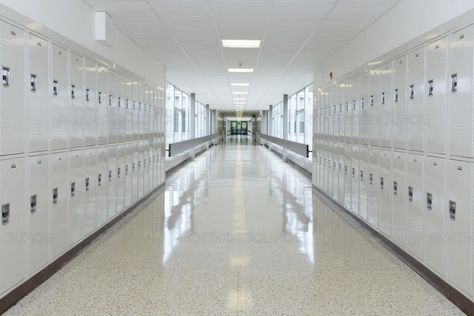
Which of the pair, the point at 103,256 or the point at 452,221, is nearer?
the point at 452,221

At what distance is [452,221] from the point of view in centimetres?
368

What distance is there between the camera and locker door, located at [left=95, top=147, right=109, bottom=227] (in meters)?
5.73

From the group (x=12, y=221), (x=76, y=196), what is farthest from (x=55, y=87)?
(x=12, y=221)

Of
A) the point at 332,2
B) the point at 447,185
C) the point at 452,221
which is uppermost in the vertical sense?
the point at 332,2

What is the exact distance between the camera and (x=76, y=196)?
4.95 metres

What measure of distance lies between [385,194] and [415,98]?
4.45ft

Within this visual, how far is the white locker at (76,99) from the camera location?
475 cm

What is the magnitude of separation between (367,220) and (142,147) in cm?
428

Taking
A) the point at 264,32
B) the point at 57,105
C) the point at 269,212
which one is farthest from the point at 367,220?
the point at 57,105

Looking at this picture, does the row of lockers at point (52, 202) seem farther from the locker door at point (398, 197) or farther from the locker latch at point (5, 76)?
the locker door at point (398, 197)

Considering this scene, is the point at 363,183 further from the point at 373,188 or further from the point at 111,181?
the point at 111,181

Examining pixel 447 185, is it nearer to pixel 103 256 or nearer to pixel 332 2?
pixel 332 2

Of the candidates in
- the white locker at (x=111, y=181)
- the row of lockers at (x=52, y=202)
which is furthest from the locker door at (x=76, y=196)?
the white locker at (x=111, y=181)

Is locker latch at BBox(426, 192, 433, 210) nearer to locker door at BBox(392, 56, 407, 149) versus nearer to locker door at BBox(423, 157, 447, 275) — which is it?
locker door at BBox(423, 157, 447, 275)
